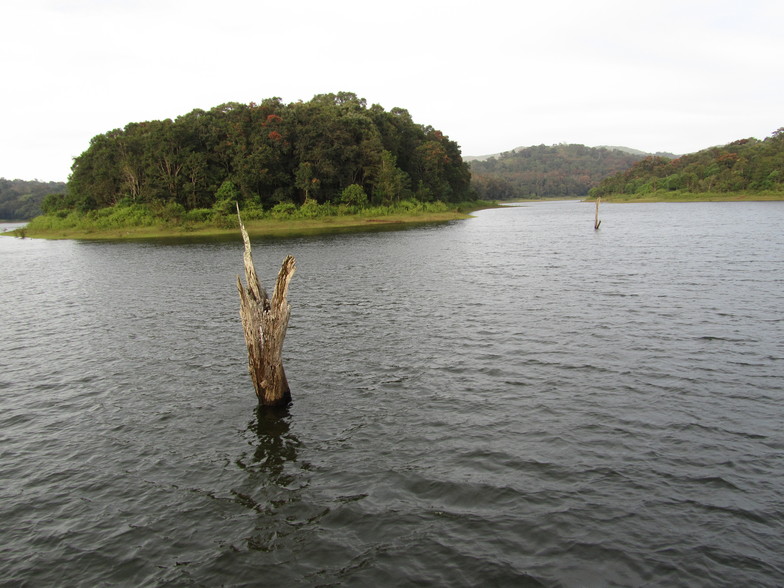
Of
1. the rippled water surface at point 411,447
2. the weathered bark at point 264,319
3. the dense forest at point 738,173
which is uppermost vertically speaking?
the dense forest at point 738,173

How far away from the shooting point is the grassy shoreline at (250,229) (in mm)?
94812

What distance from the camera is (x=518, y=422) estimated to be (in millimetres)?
14953

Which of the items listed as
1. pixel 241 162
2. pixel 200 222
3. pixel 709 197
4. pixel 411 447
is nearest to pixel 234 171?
pixel 241 162

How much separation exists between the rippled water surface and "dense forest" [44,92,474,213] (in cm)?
7932

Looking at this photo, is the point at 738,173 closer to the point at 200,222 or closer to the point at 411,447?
the point at 200,222

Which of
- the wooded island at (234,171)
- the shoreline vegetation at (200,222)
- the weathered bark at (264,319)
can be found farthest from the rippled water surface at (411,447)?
the wooded island at (234,171)

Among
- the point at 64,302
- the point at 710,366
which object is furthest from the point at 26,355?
the point at 710,366

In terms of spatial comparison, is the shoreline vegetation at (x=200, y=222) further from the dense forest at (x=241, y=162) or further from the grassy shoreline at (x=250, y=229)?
the dense forest at (x=241, y=162)

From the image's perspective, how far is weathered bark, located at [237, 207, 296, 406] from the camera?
601 inches

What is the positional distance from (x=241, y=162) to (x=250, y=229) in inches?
665

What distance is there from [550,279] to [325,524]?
30812 millimetres

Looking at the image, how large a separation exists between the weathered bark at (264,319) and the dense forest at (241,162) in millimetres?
90546

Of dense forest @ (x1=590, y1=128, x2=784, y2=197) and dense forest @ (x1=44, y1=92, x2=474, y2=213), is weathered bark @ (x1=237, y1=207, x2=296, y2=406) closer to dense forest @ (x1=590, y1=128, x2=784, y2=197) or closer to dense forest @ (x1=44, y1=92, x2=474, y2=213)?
dense forest @ (x1=44, y1=92, x2=474, y2=213)

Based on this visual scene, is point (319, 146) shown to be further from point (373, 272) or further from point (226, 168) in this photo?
point (373, 272)
